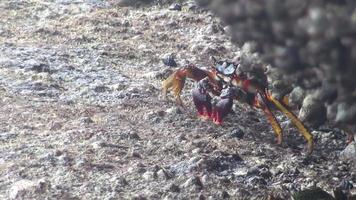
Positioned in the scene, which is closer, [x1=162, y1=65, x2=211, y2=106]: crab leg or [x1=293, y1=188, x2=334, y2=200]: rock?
[x1=293, y1=188, x2=334, y2=200]: rock

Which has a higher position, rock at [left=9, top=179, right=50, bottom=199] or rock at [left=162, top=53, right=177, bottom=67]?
rock at [left=162, top=53, right=177, bottom=67]

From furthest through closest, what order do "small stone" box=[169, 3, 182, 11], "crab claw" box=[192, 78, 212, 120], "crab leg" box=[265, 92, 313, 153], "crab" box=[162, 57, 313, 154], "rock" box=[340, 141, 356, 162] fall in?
"small stone" box=[169, 3, 182, 11]
"crab claw" box=[192, 78, 212, 120]
"crab" box=[162, 57, 313, 154]
"crab leg" box=[265, 92, 313, 153]
"rock" box=[340, 141, 356, 162]

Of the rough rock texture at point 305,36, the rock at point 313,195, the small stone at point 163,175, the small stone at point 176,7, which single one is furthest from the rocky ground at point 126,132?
the rough rock texture at point 305,36

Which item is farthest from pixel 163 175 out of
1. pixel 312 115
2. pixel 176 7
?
pixel 176 7

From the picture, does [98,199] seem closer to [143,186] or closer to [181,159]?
[143,186]

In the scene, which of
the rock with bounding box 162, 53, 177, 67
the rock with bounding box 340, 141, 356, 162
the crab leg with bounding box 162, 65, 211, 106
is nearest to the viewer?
the rock with bounding box 340, 141, 356, 162

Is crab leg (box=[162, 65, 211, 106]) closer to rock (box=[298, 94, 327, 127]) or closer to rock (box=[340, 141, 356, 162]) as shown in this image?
rock (box=[298, 94, 327, 127])

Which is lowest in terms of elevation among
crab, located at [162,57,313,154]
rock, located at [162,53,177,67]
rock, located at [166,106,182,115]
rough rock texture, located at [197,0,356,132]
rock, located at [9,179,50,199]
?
rock, located at [9,179,50,199]

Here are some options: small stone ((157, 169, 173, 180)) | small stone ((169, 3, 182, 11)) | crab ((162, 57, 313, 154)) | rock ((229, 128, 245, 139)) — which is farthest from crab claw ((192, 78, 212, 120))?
small stone ((169, 3, 182, 11))
